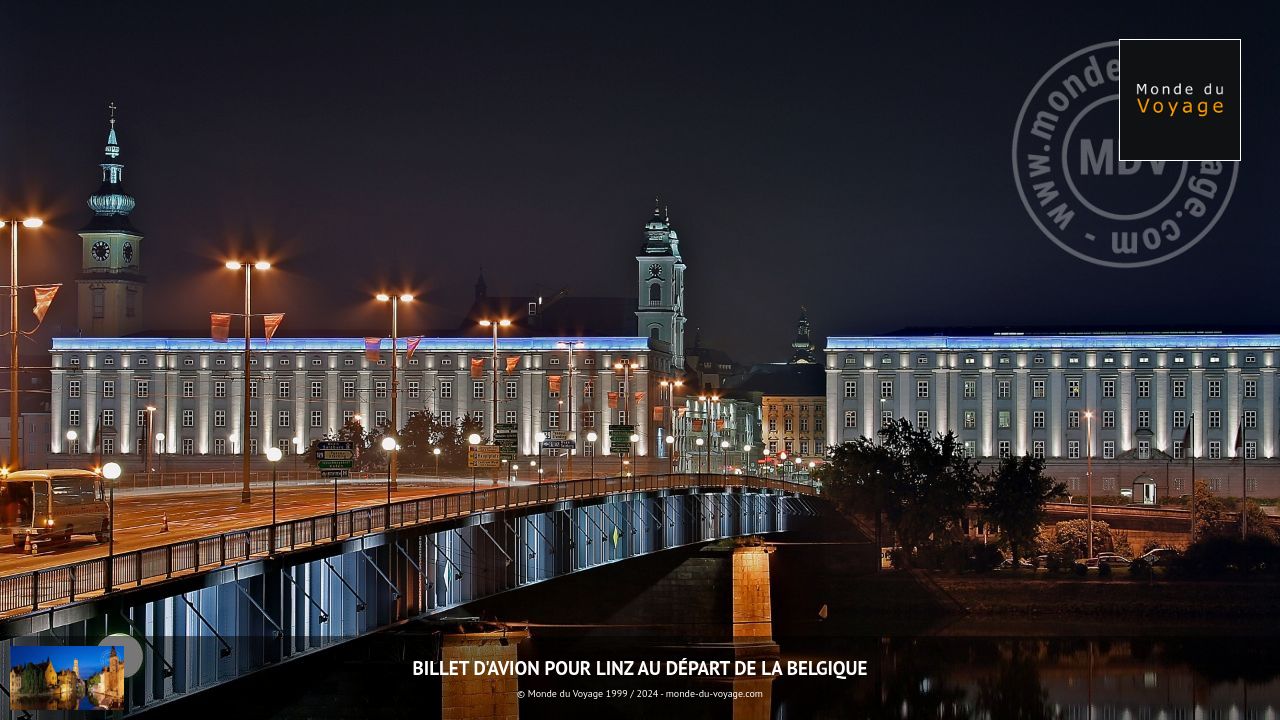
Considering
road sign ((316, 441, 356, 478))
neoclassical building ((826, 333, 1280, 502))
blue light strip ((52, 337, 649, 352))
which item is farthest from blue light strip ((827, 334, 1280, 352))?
road sign ((316, 441, 356, 478))

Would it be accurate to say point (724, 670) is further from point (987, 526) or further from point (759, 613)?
point (987, 526)

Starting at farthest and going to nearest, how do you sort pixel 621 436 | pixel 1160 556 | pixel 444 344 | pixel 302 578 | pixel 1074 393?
pixel 444 344 < pixel 1074 393 < pixel 1160 556 < pixel 621 436 < pixel 302 578

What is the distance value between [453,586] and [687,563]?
156 ft

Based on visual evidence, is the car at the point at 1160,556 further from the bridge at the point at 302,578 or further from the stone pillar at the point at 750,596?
the bridge at the point at 302,578

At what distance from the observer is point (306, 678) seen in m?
76.1

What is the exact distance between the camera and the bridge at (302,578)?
116 ft

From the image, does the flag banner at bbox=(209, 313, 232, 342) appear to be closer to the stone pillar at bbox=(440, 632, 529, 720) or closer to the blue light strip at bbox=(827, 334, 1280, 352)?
the stone pillar at bbox=(440, 632, 529, 720)

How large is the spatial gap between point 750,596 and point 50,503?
5736 cm

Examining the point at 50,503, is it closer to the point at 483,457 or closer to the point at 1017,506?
the point at 483,457

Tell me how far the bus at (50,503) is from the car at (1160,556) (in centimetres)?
8799

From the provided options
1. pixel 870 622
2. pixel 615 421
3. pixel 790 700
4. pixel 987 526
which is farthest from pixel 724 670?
pixel 615 421

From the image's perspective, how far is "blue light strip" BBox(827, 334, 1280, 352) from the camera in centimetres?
19062

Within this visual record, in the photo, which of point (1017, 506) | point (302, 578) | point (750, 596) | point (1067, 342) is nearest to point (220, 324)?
point (302, 578)

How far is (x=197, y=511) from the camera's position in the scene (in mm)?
63875
